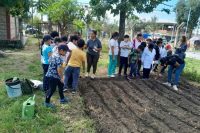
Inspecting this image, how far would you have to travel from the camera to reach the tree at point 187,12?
42.4 m

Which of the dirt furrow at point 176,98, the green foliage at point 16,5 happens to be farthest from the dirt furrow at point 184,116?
the green foliage at point 16,5

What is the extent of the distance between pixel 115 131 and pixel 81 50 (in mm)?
2706

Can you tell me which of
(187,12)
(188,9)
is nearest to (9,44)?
(188,9)

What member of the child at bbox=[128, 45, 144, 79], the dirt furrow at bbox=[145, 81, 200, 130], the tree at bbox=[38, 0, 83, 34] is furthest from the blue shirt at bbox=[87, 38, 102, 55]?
the tree at bbox=[38, 0, 83, 34]

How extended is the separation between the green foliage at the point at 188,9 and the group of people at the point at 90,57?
3402 centimetres

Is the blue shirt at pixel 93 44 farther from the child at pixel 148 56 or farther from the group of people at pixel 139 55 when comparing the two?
the child at pixel 148 56

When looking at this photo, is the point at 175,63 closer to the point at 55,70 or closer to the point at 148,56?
the point at 148,56

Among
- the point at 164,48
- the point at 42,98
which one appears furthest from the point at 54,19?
the point at 42,98

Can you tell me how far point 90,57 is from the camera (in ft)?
30.0

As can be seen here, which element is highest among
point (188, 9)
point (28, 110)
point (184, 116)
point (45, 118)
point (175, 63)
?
point (188, 9)

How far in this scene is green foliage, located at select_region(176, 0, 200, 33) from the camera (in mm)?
42406

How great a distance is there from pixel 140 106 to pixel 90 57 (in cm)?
291

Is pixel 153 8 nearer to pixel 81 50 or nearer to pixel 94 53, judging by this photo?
pixel 94 53

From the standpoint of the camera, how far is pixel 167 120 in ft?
20.0
